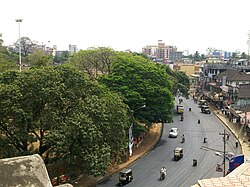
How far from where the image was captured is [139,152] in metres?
35.7

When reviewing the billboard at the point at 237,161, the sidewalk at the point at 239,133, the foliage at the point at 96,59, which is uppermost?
the foliage at the point at 96,59

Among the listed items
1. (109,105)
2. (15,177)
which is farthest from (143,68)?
(15,177)

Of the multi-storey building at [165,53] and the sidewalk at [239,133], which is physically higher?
the multi-storey building at [165,53]

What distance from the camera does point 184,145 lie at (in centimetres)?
3881

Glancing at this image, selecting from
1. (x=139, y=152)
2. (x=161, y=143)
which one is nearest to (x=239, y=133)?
(x=161, y=143)

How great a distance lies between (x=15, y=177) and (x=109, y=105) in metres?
17.0

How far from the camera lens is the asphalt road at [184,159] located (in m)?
28.0

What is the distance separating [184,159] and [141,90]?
8591mm

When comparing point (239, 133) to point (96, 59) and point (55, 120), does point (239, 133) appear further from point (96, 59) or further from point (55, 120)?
point (55, 120)

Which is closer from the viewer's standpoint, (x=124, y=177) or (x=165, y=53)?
(x=124, y=177)

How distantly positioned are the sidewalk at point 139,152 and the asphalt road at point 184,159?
1.43 ft

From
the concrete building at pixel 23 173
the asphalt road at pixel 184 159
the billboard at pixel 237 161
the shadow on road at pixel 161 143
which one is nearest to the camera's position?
the concrete building at pixel 23 173

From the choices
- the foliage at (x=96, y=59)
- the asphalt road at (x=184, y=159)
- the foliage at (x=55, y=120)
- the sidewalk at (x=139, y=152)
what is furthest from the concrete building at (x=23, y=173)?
the foliage at (x=96, y=59)

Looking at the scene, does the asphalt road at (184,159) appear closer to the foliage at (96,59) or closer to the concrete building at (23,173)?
the foliage at (96,59)
